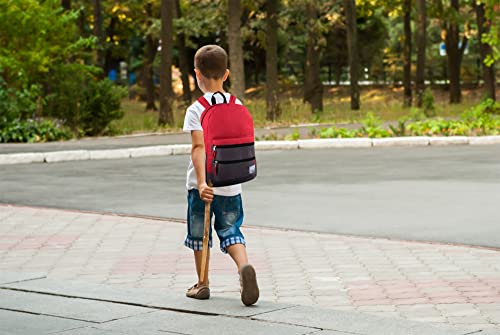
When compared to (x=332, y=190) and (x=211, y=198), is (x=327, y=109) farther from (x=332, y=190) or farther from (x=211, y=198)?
(x=211, y=198)

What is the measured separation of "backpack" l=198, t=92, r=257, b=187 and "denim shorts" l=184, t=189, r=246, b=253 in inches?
11.5

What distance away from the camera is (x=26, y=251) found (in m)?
11.4

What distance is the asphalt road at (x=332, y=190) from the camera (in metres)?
13.3

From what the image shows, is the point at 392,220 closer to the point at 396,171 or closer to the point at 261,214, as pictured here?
the point at 261,214

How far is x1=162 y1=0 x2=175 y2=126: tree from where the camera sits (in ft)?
118

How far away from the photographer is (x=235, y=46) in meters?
35.0

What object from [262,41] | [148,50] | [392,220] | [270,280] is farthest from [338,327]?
[148,50]

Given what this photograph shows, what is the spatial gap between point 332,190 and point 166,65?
20570 millimetres

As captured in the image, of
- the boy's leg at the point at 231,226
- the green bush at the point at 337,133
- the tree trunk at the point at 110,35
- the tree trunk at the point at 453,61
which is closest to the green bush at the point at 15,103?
the green bush at the point at 337,133

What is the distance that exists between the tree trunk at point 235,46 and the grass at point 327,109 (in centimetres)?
132

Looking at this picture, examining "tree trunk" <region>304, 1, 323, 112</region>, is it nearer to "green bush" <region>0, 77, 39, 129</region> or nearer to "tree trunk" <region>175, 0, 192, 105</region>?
"tree trunk" <region>175, 0, 192, 105</region>

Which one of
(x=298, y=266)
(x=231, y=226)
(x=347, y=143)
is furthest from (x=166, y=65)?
(x=231, y=226)

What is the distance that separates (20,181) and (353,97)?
3399 centimetres

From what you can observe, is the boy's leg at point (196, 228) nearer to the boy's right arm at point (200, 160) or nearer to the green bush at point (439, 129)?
the boy's right arm at point (200, 160)
